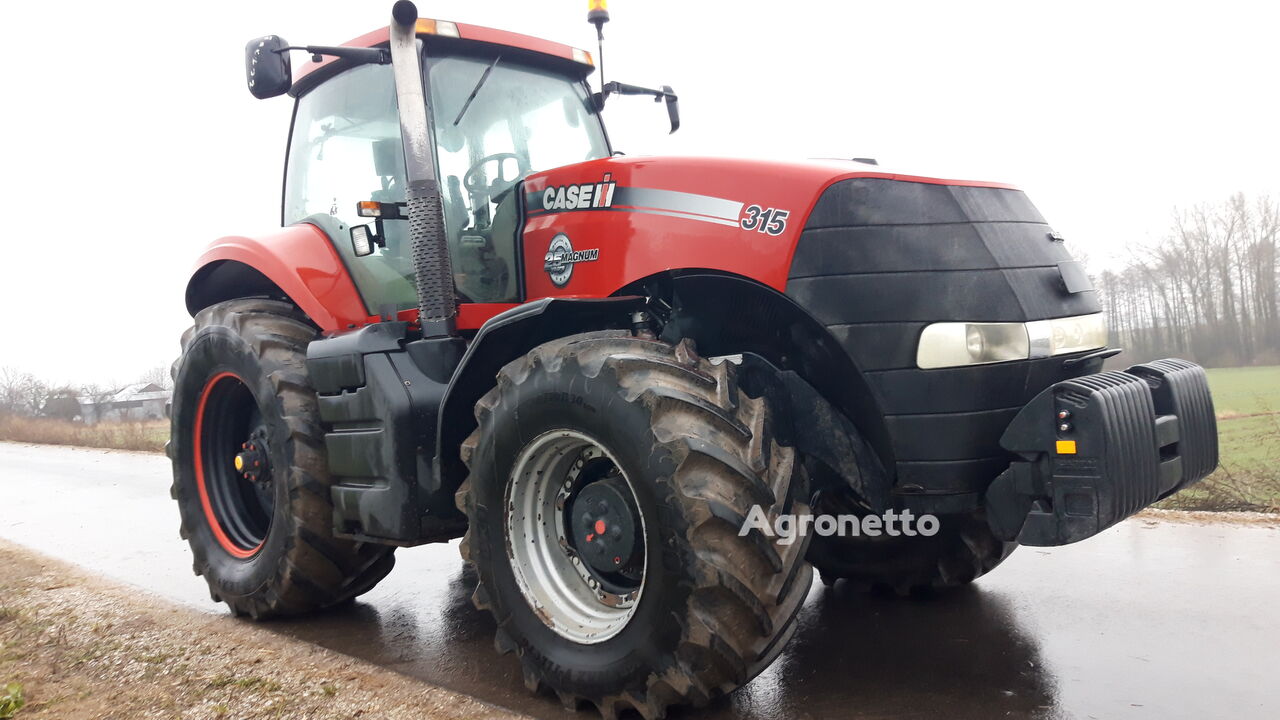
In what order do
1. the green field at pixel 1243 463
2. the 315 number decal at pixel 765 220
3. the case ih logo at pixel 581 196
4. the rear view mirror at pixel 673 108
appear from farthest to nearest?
the green field at pixel 1243 463, the rear view mirror at pixel 673 108, the case ih logo at pixel 581 196, the 315 number decal at pixel 765 220

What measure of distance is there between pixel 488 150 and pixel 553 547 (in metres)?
1.93

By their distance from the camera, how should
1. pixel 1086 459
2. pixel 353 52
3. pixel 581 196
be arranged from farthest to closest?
pixel 353 52 < pixel 581 196 < pixel 1086 459

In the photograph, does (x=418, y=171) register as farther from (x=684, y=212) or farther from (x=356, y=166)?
(x=684, y=212)

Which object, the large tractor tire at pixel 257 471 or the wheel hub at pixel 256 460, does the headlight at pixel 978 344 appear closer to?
the large tractor tire at pixel 257 471

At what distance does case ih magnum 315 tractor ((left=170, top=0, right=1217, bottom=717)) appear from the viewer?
10.1 feet

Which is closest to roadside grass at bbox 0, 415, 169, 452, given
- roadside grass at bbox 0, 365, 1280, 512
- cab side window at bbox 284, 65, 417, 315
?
roadside grass at bbox 0, 365, 1280, 512

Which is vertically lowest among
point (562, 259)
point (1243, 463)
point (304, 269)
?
point (1243, 463)

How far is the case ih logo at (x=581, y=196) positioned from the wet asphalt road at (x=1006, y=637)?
6.25 ft

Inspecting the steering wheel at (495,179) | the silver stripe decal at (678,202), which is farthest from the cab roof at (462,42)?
the silver stripe decal at (678,202)

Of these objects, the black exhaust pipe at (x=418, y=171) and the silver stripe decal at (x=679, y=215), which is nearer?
the silver stripe decal at (x=679, y=215)

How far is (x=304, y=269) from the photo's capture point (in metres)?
4.88

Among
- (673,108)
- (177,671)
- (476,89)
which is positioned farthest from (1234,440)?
(177,671)

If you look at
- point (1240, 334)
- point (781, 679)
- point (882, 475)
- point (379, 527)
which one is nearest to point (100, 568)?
point (379, 527)

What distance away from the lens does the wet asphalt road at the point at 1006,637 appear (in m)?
3.38
